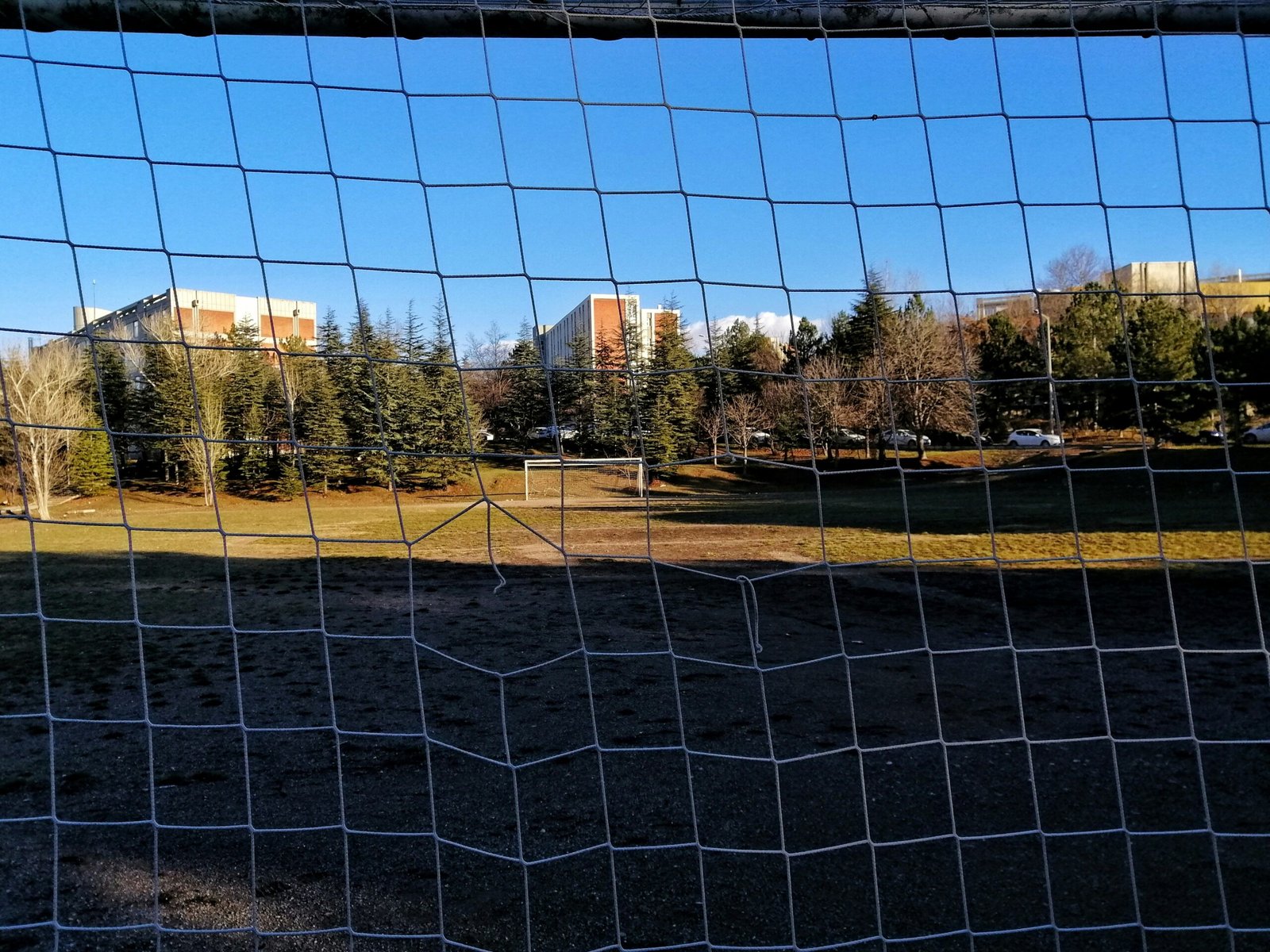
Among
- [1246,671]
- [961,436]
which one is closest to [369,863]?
[961,436]

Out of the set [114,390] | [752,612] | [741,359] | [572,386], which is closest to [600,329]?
[572,386]

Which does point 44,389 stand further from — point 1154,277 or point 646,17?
point 1154,277

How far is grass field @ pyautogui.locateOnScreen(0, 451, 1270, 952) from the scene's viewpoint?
2.23m

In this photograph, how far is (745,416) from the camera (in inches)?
164

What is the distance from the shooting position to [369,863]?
2.56 meters

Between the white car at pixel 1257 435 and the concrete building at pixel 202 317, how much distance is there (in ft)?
30.0

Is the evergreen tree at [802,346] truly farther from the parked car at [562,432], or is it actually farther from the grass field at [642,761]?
the parked car at [562,432]

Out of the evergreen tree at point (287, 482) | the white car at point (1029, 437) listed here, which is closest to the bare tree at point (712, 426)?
the white car at point (1029, 437)

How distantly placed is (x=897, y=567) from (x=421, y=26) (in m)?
6.73

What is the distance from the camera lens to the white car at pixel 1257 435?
9.01 metres

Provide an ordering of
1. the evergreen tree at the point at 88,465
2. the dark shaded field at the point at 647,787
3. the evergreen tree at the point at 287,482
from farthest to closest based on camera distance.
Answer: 1. the evergreen tree at the point at 287,482
2. the evergreen tree at the point at 88,465
3. the dark shaded field at the point at 647,787

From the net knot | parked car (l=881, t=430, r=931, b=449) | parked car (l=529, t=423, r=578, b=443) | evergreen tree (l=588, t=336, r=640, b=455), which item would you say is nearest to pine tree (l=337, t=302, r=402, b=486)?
parked car (l=529, t=423, r=578, b=443)

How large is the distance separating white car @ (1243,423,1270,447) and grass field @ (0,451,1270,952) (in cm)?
263

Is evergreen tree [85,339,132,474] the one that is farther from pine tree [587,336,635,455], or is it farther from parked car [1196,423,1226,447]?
parked car [1196,423,1226,447]
